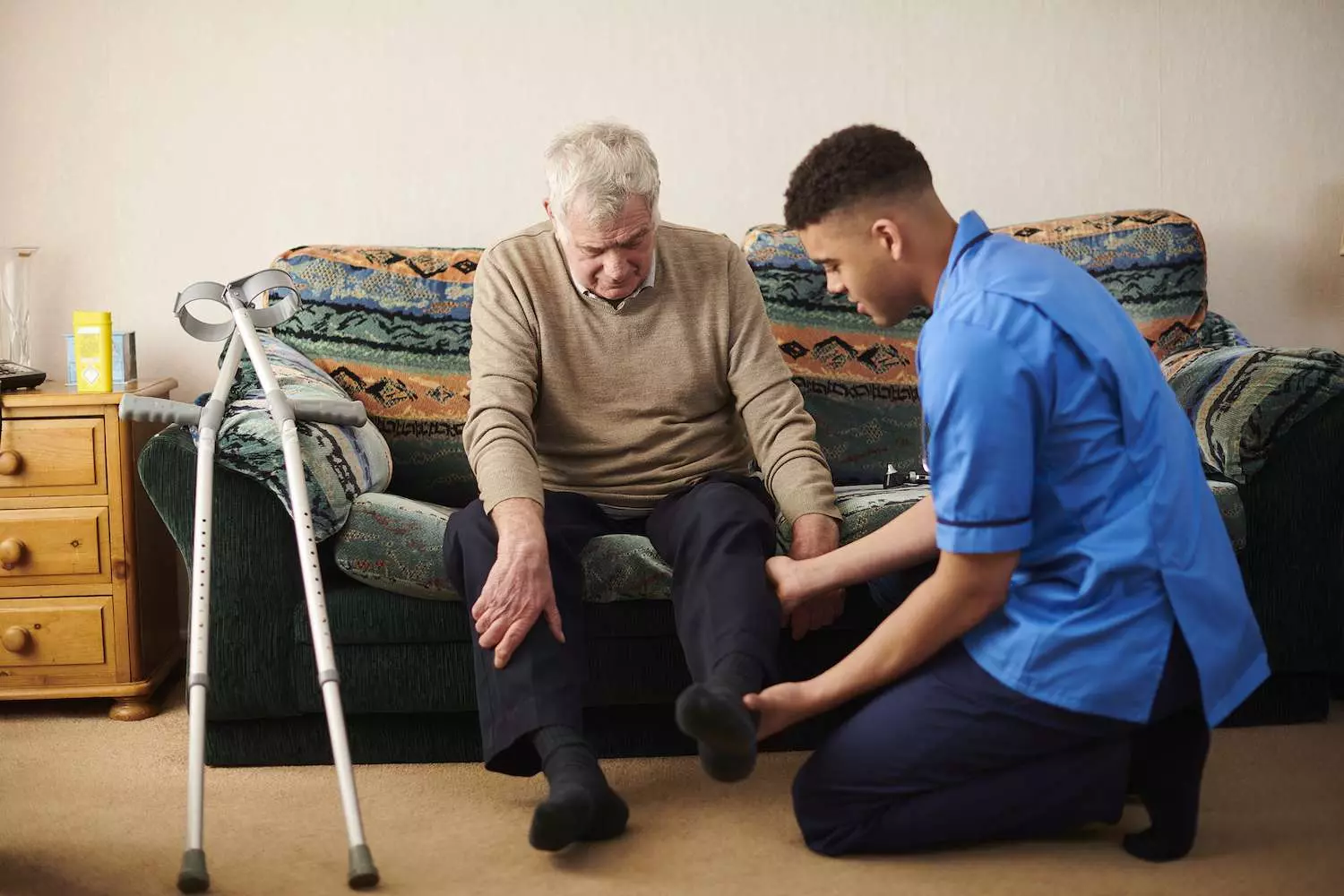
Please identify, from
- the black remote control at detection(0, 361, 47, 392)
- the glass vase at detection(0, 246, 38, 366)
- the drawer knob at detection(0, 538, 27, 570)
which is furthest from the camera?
the glass vase at detection(0, 246, 38, 366)

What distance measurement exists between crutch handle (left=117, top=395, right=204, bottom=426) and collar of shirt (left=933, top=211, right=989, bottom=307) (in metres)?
1.10

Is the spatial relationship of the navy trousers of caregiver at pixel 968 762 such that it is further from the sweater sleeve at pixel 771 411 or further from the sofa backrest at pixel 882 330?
the sofa backrest at pixel 882 330

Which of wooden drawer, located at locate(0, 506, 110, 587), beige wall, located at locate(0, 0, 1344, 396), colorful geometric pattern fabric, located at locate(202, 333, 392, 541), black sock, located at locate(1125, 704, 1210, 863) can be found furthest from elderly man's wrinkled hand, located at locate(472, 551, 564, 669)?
beige wall, located at locate(0, 0, 1344, 396)

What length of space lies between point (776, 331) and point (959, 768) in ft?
4.04

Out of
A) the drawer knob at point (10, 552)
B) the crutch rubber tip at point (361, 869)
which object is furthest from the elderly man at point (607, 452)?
the drawer knob at point (10, 552)

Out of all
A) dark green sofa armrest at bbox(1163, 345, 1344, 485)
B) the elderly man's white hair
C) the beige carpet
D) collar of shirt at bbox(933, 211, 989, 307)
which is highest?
the elderly man's white hair

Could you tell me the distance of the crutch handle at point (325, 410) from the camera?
1881 millimetres

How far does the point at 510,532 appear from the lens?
1.86m

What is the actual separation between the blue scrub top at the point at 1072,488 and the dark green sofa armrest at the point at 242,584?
113cm

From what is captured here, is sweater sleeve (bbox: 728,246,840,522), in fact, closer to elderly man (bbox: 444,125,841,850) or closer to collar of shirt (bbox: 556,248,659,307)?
elderly man (bbox: 444,125,841,850)

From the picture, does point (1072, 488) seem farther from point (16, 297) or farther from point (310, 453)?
point (16, 297)

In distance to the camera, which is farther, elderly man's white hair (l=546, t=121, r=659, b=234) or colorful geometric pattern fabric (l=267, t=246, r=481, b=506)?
colorful geometric pattern fabric (l=267, t=246, r=481, b=506)

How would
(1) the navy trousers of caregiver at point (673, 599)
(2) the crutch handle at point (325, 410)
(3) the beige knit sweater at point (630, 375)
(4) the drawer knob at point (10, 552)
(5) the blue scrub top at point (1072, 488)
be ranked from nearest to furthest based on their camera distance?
(5) the blue scrub top at point (1072, 488)
(1) the navy trousers of caregiver at point (673, 599)
(2) the crutch handle at point (325, 410)
(3) the beige knit sweater at point (630, 375)
(4) the drawer knob at point (10, 552)

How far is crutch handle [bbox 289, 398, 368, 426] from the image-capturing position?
6.17 feet
